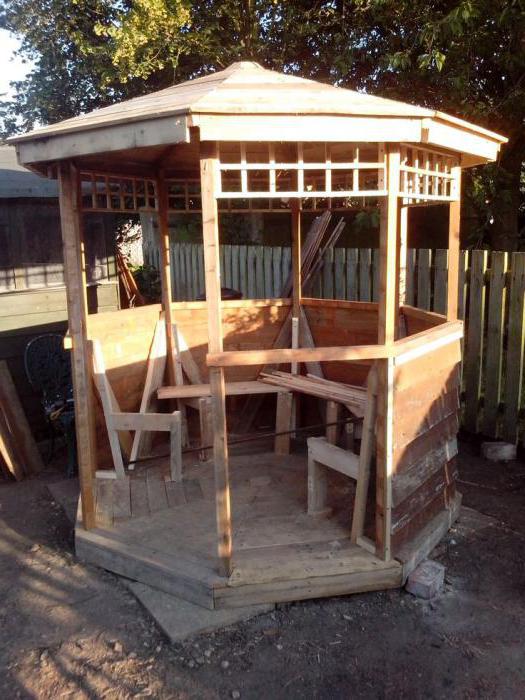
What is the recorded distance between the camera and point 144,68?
333 inches

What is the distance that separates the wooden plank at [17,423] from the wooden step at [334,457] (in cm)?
299

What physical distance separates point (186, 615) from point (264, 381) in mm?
2571

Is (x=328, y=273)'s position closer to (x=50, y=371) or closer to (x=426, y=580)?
(x=50, y=371)

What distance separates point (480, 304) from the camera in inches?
230

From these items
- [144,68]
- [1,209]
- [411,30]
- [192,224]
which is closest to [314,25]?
[411,30]

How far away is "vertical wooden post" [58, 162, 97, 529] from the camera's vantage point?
12.8 ft

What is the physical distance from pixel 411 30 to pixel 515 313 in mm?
3674

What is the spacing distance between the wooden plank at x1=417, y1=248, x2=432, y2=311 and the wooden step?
251cm

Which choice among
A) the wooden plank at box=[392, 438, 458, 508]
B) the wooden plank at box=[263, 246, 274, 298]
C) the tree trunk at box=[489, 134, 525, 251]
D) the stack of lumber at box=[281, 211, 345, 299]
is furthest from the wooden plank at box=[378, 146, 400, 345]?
the wooden plank at box=[263, 246, 274, 298]

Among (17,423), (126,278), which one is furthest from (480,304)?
(126,278)

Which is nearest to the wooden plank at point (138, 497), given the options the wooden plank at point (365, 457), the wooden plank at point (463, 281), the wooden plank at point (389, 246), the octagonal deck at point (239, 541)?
the octagonal deck at point (239, 541)

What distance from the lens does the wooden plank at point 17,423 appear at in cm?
566

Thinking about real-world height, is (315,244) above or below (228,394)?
above

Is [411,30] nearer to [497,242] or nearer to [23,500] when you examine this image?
[497,242]
